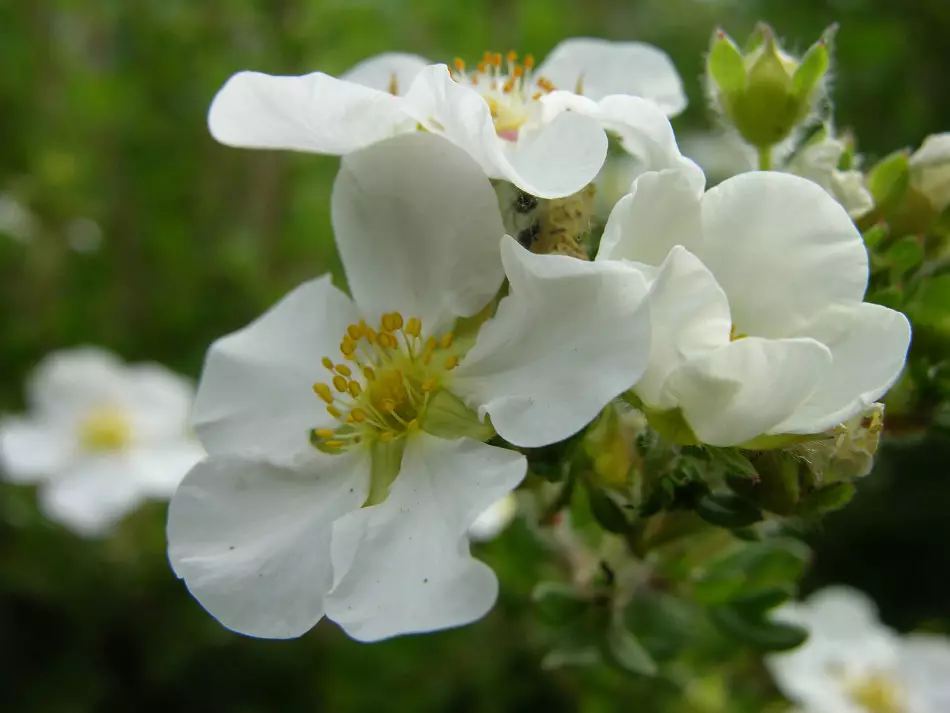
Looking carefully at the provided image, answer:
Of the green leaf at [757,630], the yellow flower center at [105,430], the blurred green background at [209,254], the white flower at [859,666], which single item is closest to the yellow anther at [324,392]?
the green leaf at [757,630]

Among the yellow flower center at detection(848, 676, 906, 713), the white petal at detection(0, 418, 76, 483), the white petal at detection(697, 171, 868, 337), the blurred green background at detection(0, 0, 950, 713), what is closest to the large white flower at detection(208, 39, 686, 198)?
the white petal at detection(697, 171, 868, 337)

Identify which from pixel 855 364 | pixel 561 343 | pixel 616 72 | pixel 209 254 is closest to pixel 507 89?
pixel 616 72

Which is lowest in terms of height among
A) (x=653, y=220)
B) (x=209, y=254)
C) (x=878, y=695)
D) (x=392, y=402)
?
(x=878, y=695)

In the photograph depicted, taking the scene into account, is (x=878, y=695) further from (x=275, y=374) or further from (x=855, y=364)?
(x=275, y=374)

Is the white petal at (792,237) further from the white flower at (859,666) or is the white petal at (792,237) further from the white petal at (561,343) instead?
the white flower at (859,666)

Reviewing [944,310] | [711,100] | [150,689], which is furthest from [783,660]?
[150,689]

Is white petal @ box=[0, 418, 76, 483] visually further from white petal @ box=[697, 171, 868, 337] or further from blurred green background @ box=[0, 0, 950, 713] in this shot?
white petal @ box=[697, 171, 868, 337]
